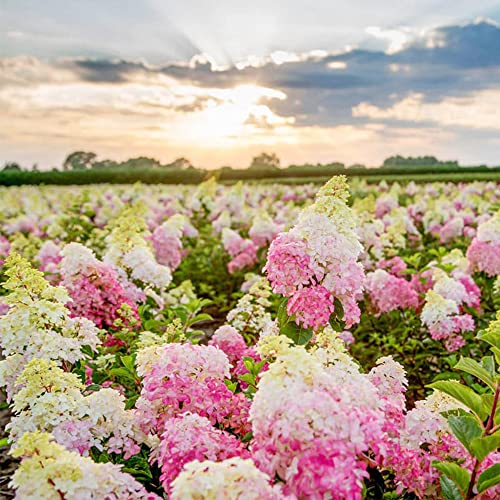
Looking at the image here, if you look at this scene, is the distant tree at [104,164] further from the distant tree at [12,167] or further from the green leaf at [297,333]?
the green leaf at [297,333]

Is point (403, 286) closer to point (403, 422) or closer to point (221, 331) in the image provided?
point (221, 331)

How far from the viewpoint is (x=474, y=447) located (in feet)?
6.98

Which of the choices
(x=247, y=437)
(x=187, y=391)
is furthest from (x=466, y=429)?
(x=187, y=391)

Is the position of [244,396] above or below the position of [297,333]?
below

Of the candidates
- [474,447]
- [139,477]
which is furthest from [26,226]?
[474,447]

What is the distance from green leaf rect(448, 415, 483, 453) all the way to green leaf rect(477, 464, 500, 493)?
9cm

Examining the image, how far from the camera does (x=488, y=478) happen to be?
2.18 m

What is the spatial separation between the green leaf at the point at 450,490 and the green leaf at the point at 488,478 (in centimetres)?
13

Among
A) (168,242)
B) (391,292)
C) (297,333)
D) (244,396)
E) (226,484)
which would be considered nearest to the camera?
(226,484)

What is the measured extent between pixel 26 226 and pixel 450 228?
18.9 feet

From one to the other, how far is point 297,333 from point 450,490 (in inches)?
32.4

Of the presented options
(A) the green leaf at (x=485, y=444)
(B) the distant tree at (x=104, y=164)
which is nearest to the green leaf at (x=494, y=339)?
(A) the green leaf at (x=485, y=444)

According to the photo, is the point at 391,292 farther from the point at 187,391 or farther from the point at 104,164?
the point at 104,164

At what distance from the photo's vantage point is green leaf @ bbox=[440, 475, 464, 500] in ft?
7.47
